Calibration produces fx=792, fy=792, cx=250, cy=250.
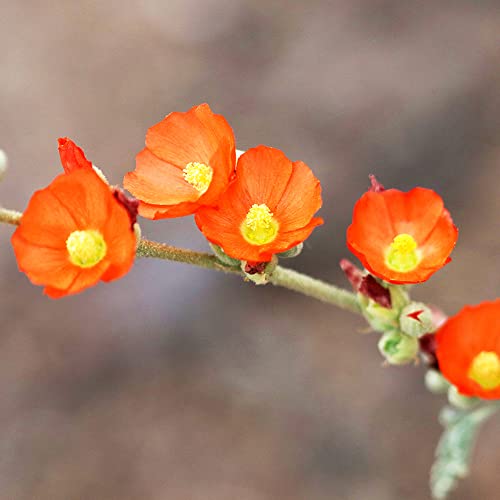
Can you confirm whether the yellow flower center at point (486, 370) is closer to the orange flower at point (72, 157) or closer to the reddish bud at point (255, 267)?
the reddish bud at point (255, 267)

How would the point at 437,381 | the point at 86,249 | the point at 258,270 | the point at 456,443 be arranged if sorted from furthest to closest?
1. the point at 456,443
2. the point at 437,381
3. the point at 258,270
4. the point at 86,249

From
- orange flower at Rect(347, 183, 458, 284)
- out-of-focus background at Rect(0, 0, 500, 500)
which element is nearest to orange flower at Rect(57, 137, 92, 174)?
orange flower at Rect(347, 183, 458, 284)

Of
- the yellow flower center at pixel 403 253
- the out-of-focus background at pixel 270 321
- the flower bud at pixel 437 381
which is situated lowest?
the out-of-focus background at pixel 270 321

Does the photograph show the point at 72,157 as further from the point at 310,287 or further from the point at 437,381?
the point at 437,381

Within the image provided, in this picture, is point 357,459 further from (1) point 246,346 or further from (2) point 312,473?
(1) point 246,346

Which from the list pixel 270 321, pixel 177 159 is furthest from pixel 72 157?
pixel 270 321

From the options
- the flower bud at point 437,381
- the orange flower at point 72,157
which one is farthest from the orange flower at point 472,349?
the orange flower at point 72,157

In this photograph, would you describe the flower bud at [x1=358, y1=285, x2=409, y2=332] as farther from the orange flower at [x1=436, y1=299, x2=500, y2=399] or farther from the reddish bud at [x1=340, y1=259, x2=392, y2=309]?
the orange flower at [x1=436, y1=299, x2=500, y2=399]

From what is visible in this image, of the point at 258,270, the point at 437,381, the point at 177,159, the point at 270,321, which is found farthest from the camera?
the point at 270,321
